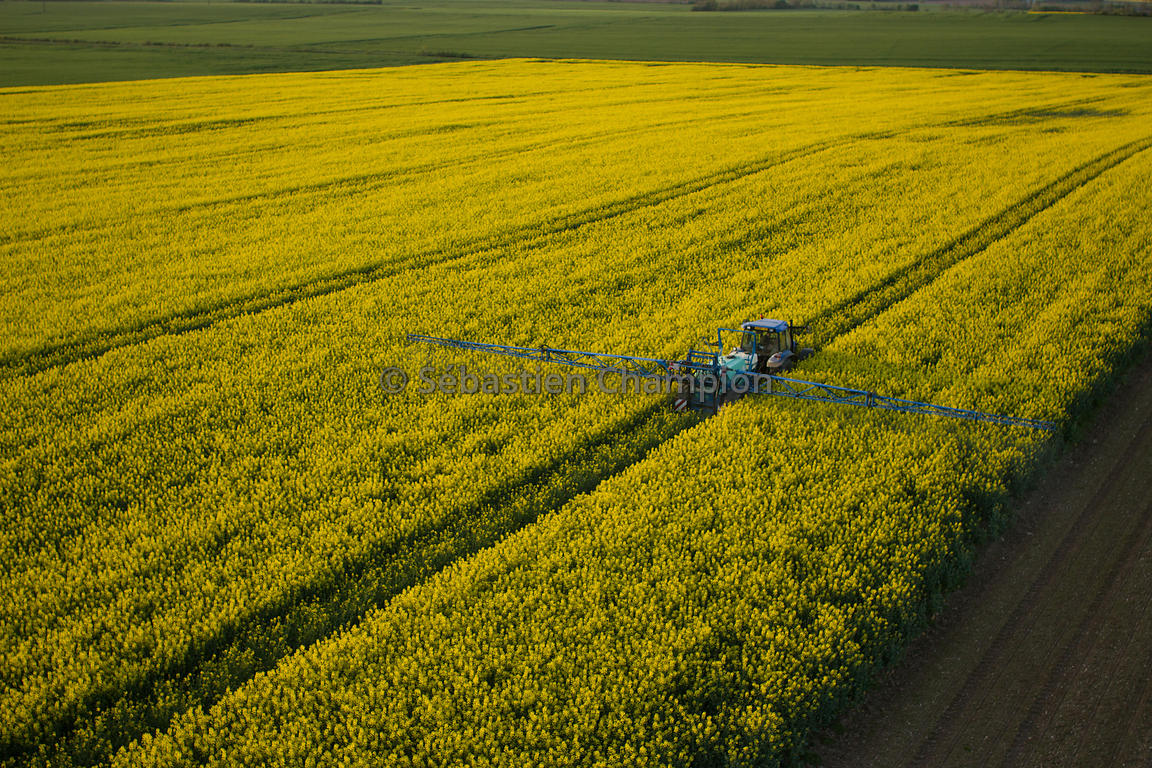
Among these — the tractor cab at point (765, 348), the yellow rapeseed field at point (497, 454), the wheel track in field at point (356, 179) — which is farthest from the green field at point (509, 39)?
the tractor cab at point (765, 348)

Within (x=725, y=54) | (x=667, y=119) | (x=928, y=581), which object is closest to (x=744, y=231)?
(x=928, y=581)

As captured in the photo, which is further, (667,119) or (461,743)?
(667,119)

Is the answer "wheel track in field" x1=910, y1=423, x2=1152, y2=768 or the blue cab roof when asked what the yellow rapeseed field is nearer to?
"wheel track in field" x1=910, y1=423, x2=1152, y2=768

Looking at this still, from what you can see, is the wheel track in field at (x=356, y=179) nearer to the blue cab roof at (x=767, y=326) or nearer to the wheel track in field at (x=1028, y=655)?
the blue cab roof at (x=767, y=326)

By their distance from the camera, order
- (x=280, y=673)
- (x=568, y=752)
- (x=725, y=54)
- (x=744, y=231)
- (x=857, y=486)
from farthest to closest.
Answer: (x=725, y=54) < (x=744, y=231) < (x=857, y=486) < (x=280, y=673) < (x=568, y=752)

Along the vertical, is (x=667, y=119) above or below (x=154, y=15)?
below

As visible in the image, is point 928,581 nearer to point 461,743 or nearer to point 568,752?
point 568,752

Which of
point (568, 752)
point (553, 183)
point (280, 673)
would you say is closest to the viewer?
point (568, 752)
